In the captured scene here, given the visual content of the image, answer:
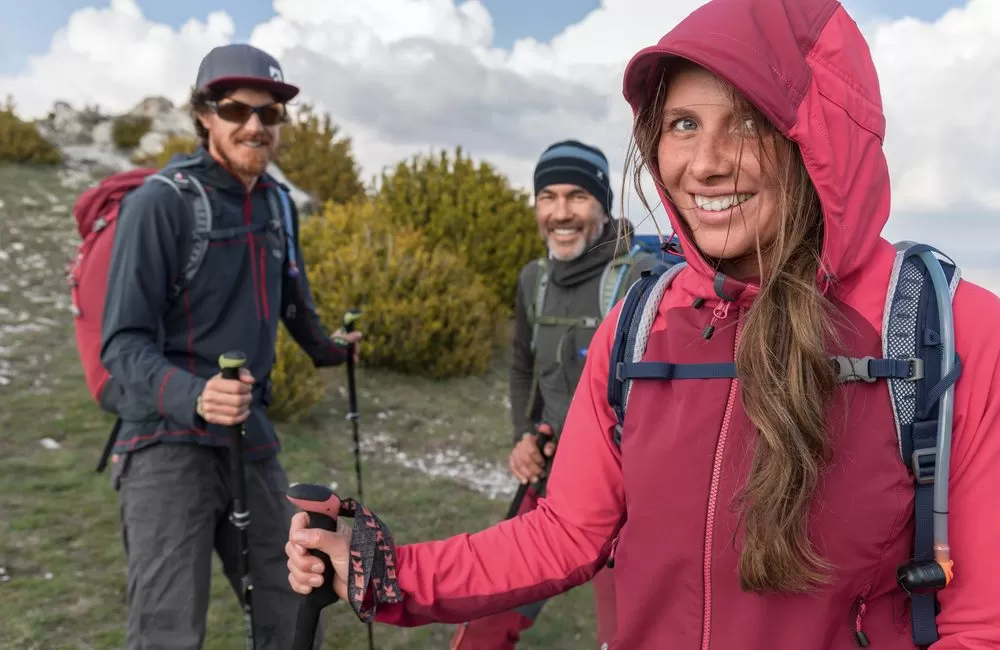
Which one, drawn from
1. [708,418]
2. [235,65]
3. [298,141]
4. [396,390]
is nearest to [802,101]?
[708,418]

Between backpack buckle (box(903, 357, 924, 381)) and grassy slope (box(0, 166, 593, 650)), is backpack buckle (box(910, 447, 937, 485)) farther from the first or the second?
grassy slope (box(0, 166, 593, 650))

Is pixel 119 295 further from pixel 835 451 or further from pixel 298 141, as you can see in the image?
pixel 298 141

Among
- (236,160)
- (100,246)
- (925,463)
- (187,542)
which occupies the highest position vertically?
(236,160)

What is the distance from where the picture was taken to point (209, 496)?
313 centimetres

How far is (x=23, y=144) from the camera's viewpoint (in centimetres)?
1938

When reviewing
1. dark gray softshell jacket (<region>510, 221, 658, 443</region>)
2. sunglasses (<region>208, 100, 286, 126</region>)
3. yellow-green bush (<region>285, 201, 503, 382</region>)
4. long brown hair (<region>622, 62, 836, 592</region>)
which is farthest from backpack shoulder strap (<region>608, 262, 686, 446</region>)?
yellow-green bush (<region>285, 201, 503, 382</region>)

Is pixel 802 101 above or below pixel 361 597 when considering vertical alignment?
above

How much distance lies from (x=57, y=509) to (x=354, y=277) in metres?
4.90

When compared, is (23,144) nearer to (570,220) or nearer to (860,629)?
(570,220)

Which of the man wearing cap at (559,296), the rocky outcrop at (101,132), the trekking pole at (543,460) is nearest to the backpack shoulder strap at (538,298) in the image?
the man wearing cap at (559,296)

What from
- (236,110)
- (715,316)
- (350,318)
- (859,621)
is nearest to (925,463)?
(859,621)

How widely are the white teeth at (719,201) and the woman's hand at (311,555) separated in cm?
104

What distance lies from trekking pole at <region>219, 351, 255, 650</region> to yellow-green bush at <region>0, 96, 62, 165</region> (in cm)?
2004

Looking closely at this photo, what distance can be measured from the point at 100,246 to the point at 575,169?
7.28 feet
